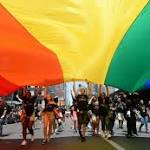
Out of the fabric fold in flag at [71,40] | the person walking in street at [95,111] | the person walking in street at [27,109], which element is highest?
the person walking in street at [95,111]

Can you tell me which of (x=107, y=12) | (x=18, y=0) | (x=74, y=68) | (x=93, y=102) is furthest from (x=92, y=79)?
(x=93, y=102)

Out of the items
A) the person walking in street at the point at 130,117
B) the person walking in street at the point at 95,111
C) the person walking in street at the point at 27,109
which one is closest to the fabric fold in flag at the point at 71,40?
the person walking in street at the point at 27,109

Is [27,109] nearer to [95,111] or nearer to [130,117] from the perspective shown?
[95,111]

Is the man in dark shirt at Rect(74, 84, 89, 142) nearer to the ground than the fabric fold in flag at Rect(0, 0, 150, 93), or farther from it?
farther from it

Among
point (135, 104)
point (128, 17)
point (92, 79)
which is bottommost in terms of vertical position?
point (92, 79)

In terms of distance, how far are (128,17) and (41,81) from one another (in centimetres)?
140

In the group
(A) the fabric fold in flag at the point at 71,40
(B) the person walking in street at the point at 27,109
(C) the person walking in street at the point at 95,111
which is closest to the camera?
(A) the fabric fold in flag at the point at 71,40

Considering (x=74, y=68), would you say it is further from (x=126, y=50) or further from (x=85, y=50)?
Answer: (x=126, y=50)

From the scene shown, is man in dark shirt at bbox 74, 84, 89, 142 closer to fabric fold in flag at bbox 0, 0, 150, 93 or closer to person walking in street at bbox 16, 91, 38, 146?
person walking in street at bbox 16, 91, 38, 146

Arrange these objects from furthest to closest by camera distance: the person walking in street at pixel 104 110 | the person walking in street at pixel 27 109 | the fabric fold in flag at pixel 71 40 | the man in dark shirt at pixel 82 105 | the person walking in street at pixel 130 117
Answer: the person walking in street at pixel 130 117
the person walking in street at pixel 104 110
the man in dark shirt at pixel 82 105
the person walking in street at pixel 27 109
the fabric fold in flag at pixel 71 40

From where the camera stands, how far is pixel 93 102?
19.8 m

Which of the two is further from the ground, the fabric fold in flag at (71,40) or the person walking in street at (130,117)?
the person walking in street at (130,117)

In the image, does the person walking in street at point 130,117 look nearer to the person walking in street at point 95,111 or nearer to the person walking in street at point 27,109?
the person walking in street at point 95,111

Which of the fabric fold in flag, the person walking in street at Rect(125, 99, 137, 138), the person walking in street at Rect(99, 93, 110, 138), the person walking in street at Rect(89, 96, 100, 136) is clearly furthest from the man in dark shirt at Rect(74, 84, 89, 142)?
the fabric fold in flag
